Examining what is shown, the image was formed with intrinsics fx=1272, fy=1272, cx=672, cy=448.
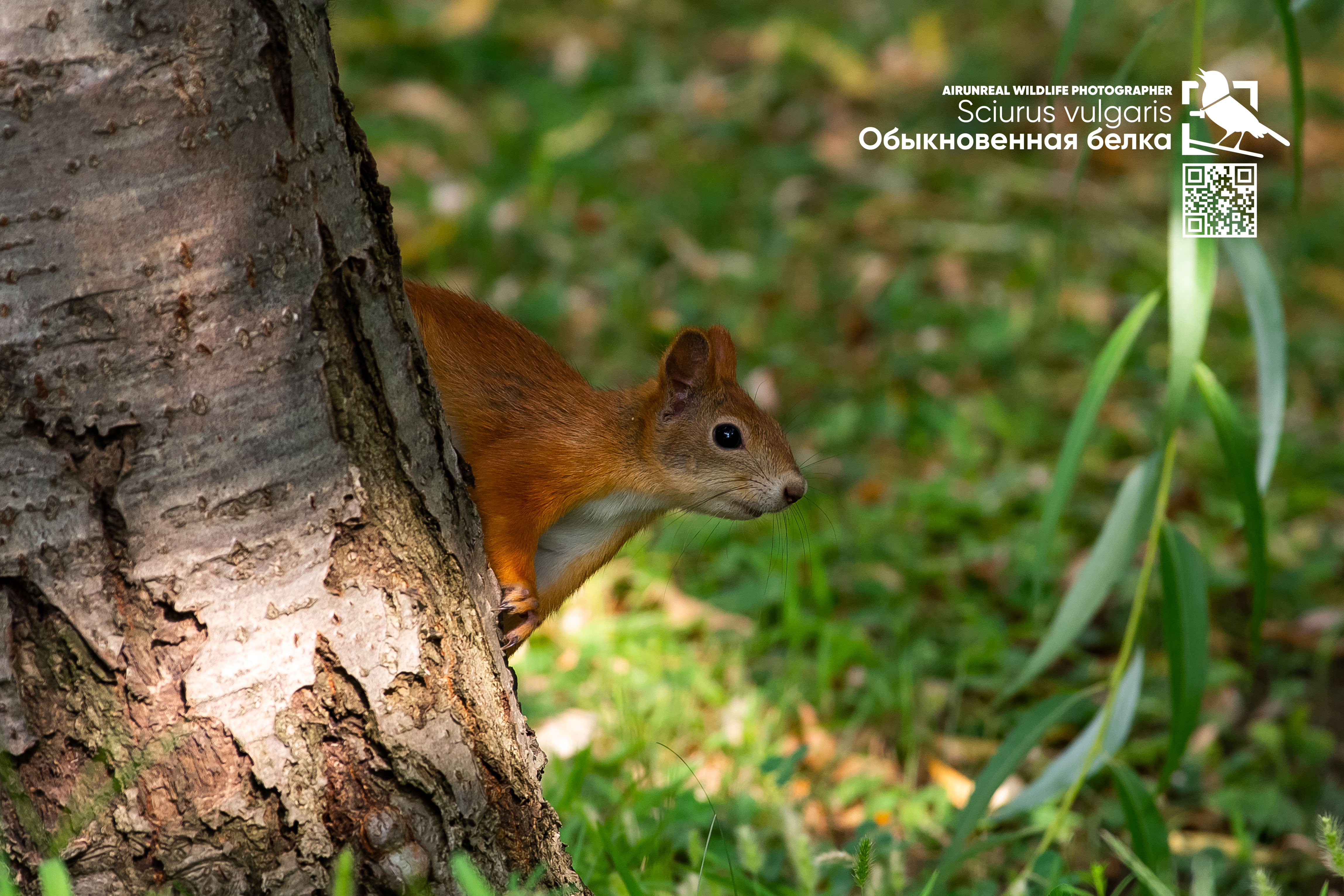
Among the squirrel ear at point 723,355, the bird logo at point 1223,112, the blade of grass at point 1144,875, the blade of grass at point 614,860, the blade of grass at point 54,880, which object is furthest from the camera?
the squirrel ear at point 723,355

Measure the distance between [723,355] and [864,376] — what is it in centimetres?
224

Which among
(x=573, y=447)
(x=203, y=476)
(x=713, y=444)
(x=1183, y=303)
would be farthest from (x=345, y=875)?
(x=1183, y=303)

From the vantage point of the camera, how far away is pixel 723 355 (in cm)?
266

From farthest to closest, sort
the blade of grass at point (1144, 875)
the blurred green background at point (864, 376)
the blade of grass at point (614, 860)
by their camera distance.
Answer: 1. the blurred green background at point (864, 376)
2. the blade of grass at point (614, 860)
3. the blade of grass at point (1144, 875)

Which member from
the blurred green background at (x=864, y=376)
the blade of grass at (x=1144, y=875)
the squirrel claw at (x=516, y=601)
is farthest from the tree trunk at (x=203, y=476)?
the blade of grass at (x=1144, y=875)

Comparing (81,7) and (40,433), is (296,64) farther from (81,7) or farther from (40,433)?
(40,433)

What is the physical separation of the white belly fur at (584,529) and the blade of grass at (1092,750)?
889mm

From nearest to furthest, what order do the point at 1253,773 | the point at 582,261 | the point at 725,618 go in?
the point at 1253,773 → the point at 725,618 → the point at 582,261

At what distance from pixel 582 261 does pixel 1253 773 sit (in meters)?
3.21

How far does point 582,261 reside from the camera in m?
5.29

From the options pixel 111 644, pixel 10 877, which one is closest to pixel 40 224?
pixel 111 644

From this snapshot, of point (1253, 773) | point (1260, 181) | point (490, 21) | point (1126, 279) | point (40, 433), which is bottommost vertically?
point (1253, 773)

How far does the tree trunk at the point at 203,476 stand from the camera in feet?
4.76

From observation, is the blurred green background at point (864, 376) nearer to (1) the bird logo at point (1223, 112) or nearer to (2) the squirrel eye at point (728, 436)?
(1) the bird logo at point (1223, 112)
